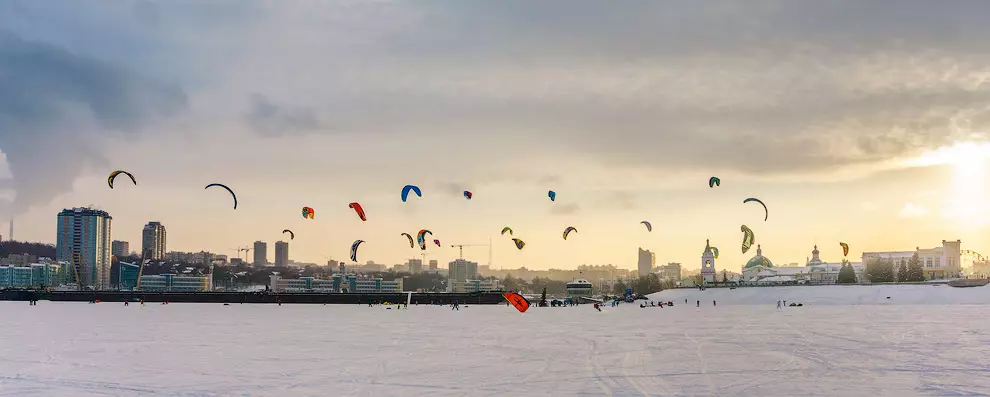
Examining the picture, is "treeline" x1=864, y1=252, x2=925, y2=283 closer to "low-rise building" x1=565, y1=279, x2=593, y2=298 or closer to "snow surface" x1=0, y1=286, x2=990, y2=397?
"low-rise building" x1=565, y1=279, x2=593, y2=298

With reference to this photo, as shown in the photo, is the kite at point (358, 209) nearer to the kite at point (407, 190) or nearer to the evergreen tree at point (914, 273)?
the kite at point (407, 190)

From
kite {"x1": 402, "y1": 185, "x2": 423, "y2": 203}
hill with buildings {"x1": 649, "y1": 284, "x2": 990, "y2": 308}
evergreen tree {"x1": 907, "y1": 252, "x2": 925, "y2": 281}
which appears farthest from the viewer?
evergreen tree {"x1": 907, "y1": 252, "x2": 925, "y2": 281}

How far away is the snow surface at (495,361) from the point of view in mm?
18953

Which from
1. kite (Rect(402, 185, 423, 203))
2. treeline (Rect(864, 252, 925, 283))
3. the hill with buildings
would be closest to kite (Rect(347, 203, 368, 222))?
kite (Rect(402, 185, 423, 203))

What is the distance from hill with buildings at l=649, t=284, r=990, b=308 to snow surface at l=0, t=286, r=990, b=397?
5409cm

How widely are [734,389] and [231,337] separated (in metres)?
21.7

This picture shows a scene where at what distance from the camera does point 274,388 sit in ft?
62.1

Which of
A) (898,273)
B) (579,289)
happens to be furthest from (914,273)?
(579,289)

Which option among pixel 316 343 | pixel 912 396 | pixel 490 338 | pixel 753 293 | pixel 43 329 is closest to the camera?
pixel 912 396

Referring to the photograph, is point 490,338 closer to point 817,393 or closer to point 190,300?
point 817,393

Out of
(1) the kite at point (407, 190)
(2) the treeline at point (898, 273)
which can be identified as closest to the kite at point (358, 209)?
(1) the kite at point (407, 190)

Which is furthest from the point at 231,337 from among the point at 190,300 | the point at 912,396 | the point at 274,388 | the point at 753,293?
the point at 753,293

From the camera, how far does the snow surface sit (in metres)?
19.0

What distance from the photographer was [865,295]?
98062mm
